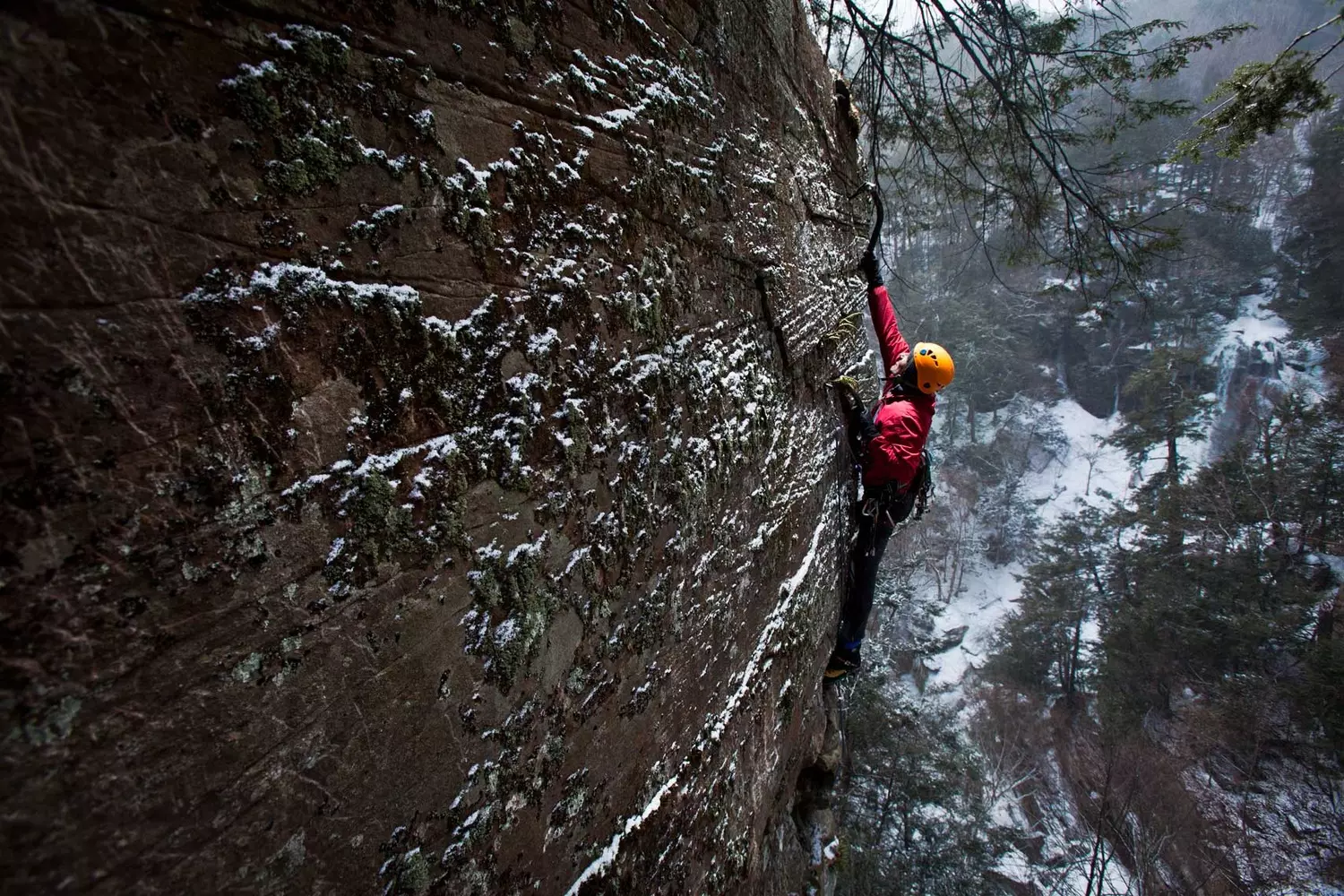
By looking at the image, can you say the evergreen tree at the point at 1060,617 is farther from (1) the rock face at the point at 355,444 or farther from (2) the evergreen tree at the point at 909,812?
(1) the rock face at the point at 355,444

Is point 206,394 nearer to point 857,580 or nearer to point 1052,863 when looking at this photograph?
point 857,580

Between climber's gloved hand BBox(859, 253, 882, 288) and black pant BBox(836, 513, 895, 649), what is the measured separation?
140cm

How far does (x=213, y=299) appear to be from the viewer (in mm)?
650

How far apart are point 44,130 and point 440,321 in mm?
431

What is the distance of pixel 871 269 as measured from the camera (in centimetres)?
320

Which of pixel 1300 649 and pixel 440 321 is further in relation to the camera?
pixel 1300 649

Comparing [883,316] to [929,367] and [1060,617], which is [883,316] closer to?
[929,367]

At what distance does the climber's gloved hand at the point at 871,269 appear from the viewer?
3150 mm

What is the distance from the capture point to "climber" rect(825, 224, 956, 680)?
2801 mm

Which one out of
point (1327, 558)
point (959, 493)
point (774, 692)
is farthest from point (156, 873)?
point (959, 493)

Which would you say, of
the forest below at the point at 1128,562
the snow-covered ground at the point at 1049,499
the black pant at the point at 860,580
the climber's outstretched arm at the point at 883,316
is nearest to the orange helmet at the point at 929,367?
the climber's outstretched arm at the point at 883,316

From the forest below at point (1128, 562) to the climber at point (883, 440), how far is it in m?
1.48

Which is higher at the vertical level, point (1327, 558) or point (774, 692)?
point (774, 692)

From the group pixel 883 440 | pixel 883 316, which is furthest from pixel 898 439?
pixel 883 316
